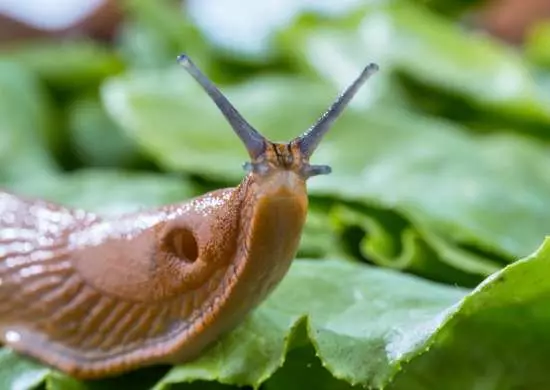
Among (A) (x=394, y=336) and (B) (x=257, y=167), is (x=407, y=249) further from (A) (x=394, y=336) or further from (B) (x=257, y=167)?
(B) (x=257, y=167)

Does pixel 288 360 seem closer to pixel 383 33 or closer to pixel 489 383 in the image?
pixel 489 383

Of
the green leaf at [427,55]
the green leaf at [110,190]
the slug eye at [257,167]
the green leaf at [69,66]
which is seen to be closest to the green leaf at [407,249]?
the green leaf at [110,190]

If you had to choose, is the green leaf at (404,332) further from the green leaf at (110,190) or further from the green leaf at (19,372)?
the green leaf at (110,190)

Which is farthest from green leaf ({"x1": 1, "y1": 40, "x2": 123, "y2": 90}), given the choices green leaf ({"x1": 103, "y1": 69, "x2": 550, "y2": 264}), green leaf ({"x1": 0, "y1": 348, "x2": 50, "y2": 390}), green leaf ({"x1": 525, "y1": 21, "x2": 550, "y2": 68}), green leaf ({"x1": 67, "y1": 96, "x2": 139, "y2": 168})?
green leaf ({"x1": 0, "y1": 348, "x2": 50, "y2": 390})

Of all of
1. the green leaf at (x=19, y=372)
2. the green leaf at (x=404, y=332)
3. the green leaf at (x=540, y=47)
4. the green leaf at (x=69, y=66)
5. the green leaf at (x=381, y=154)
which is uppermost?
the green leaf at (x=69, y=66)

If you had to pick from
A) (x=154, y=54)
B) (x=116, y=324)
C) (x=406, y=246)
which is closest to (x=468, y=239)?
(x=406, y=246)

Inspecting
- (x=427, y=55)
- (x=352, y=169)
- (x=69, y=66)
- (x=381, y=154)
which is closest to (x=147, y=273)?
(x=352, y=169)
